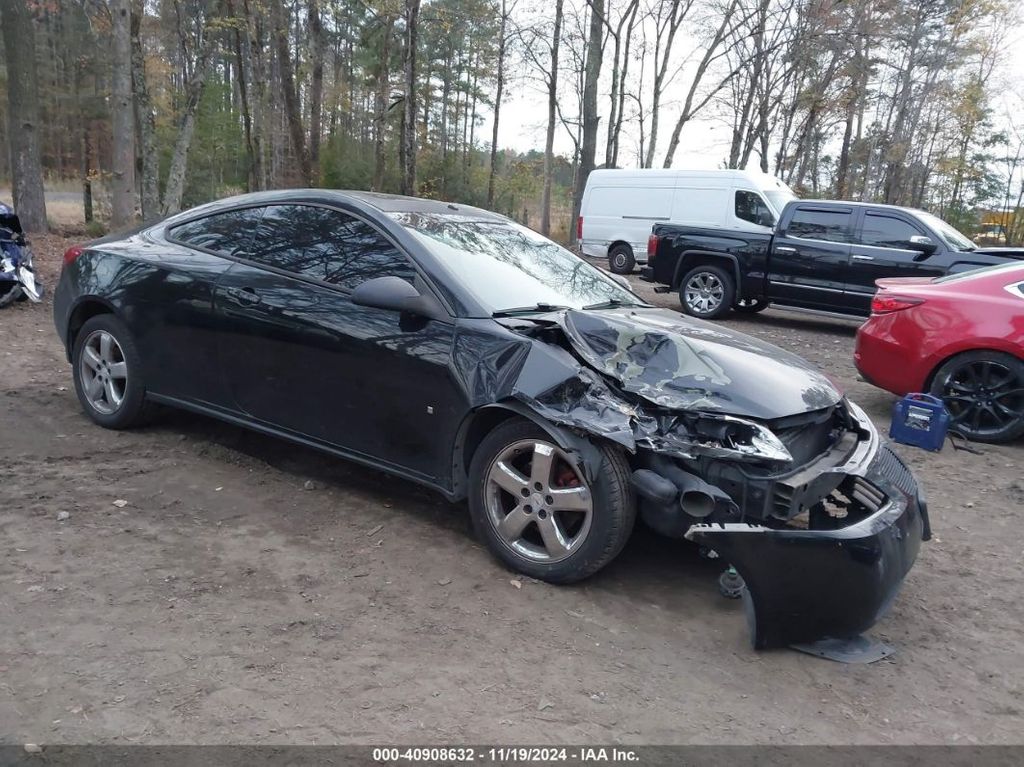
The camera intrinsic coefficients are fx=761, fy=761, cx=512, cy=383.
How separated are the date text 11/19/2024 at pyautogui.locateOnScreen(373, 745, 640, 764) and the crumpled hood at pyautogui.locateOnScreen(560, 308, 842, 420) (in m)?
1.33

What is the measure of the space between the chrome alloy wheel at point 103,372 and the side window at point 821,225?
31.5ft

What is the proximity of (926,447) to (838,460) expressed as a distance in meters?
3.01

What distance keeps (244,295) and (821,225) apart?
9.49 metres

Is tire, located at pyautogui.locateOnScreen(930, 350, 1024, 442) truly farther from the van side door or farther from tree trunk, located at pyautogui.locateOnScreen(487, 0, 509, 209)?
tree trunk, located at pyautogui.locateOnScreen(487, 0, 509, 209)

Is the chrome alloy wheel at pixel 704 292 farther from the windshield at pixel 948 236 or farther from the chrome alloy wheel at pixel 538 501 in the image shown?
the chrome alloy wheel at pixel 538 501

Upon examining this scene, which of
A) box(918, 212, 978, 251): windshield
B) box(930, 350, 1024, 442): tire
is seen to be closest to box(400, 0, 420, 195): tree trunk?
box(918, 212, 978, 251): windshield

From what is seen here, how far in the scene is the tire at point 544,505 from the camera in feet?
10.2

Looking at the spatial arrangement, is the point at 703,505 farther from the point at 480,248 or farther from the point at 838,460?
the point at 480,248

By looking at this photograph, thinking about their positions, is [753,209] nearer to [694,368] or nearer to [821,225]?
[821,225]

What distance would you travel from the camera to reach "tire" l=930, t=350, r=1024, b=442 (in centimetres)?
583

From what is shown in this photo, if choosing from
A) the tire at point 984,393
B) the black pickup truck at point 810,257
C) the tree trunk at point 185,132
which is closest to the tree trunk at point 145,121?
the tree trunk at point 185,132

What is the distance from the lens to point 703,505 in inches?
116

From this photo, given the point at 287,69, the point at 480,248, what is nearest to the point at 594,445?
the point at 480,248

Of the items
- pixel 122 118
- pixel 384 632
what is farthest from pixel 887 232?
pixel 122 118
